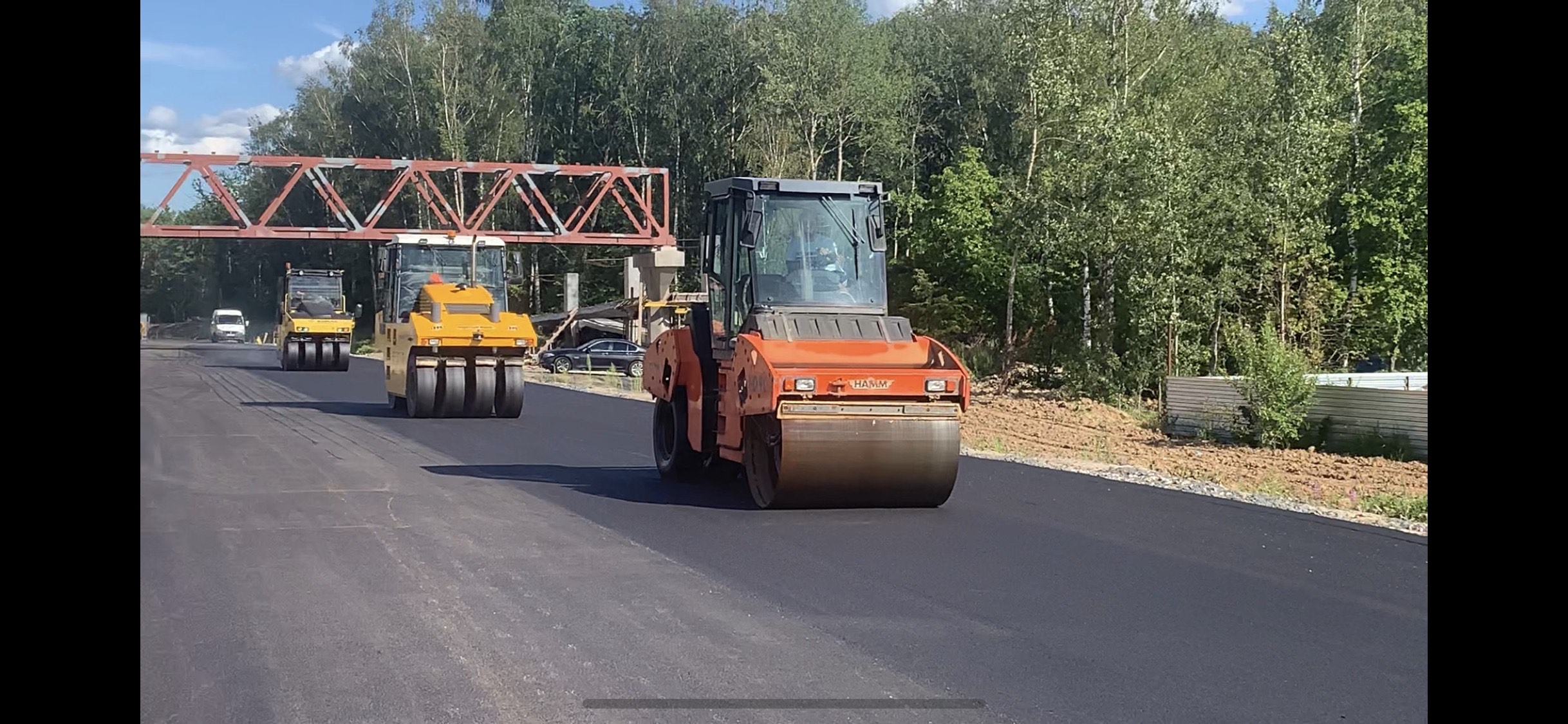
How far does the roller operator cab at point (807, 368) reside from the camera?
11531 mm

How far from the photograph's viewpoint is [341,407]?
26453 millimetres

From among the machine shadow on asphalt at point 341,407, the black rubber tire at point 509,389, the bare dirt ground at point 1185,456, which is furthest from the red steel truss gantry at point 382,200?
the bare dirt ground at point 1185,456

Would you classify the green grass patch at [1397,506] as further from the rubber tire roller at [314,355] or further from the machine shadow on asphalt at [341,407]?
the rubber tire roller at [314,355]

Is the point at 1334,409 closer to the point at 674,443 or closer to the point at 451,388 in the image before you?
the point at 674,443

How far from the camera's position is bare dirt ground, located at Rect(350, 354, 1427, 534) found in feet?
46.6

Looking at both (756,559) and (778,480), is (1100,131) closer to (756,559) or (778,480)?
(778,480)

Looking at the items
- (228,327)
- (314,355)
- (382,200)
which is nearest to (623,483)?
(314,355)

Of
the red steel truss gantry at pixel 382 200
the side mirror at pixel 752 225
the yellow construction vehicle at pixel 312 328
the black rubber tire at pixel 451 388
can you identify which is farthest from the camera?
the red steel truss gantry at pixel 382 200

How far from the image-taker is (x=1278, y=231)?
32500mm

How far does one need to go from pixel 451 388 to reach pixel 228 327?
58.8 m

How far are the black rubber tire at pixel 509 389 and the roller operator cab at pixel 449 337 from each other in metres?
0.01

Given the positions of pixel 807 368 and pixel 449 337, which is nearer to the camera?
pixel 807 368

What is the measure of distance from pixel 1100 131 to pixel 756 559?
23.6m
